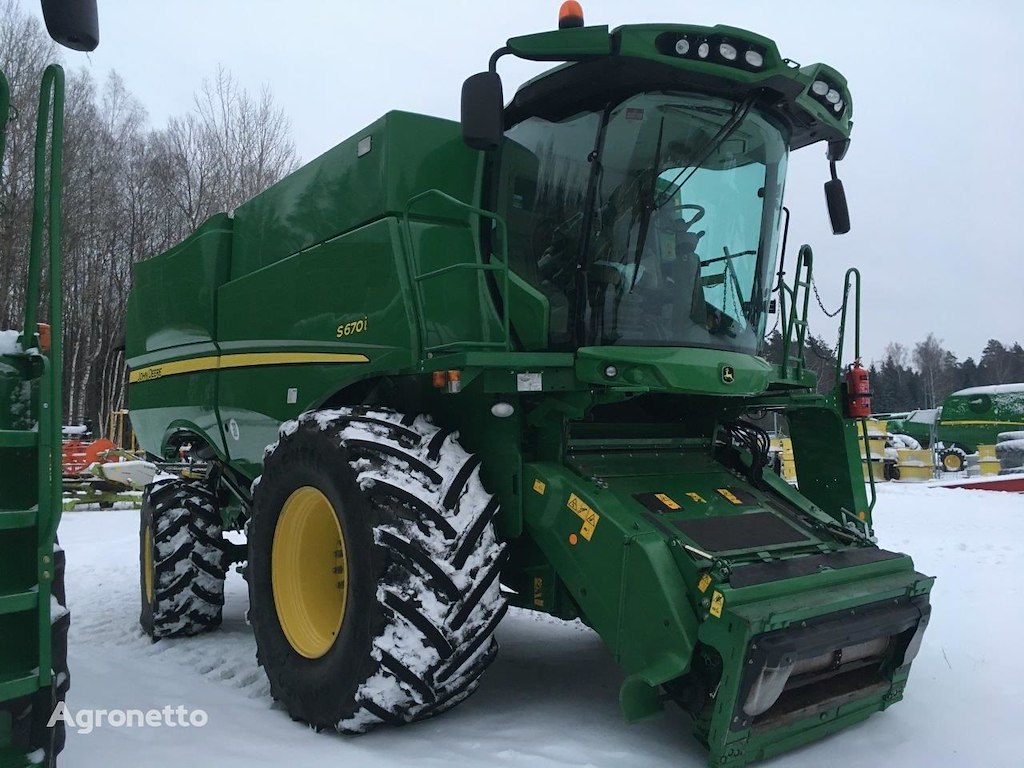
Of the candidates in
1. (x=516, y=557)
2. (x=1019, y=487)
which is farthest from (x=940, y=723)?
(x=1019, y=487)

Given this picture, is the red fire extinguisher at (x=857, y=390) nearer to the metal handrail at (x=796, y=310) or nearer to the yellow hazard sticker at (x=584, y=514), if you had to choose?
the metal handrail at (x=796, y=310)

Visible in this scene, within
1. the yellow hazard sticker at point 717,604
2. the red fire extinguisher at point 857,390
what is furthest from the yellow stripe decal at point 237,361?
the red fire extinguisher at point 857,390

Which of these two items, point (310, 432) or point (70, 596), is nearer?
point (310, 432)

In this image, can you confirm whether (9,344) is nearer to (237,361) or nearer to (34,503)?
(34,503)

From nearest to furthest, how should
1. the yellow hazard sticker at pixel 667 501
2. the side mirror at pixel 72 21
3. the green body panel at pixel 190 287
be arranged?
the side mirror at pixel 72 21 < the yellow hazard sticker at pixel 667 501 < the green body panel at pixel 190 287

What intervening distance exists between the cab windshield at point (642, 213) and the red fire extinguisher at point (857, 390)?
2.79ft

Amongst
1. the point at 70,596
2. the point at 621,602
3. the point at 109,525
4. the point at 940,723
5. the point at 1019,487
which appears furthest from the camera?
the point at 1019,487

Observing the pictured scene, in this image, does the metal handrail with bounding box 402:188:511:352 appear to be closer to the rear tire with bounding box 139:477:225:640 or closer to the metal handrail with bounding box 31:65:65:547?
the metal handrail with bounding box 31:65:65:547

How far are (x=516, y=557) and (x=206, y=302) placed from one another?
3.03m

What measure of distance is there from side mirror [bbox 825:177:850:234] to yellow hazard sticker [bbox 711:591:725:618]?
267cm

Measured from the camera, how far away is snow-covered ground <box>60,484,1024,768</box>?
304cm

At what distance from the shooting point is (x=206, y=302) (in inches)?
215

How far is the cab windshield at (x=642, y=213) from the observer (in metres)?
3.59

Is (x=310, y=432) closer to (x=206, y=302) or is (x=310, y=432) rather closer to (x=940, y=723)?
(x=206, y=302)
